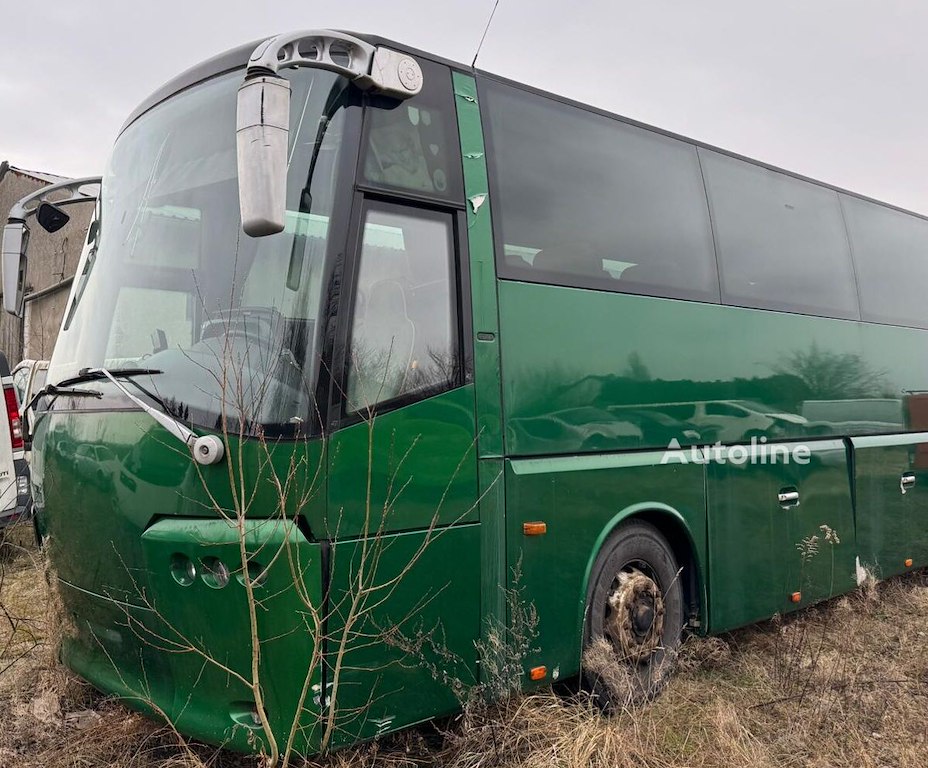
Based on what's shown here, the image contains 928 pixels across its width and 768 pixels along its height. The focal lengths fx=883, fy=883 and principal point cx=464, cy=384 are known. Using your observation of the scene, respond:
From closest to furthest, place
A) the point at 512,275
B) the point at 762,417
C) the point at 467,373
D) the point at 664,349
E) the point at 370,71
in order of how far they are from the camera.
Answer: the point at 370,71 → the point at 467,373 → the point at 512,275 → the point at 664,349 → the point at 762,417

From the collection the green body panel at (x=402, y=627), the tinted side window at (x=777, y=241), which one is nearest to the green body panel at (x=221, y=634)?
the green body panel at (x=402, y=627)

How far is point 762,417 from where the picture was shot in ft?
18.5

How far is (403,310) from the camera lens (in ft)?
12.2

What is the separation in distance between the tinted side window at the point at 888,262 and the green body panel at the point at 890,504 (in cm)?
104

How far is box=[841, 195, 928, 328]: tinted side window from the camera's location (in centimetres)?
708

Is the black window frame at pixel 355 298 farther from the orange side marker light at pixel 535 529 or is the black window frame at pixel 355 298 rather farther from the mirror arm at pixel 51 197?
the mirror arm at pixel 51 197

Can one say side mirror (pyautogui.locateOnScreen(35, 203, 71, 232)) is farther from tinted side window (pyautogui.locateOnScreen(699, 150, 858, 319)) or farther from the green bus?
tinted side window (pyautogui.locateOnScreen(699, 150, 858, 319))

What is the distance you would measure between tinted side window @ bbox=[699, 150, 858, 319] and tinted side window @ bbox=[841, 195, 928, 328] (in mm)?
229

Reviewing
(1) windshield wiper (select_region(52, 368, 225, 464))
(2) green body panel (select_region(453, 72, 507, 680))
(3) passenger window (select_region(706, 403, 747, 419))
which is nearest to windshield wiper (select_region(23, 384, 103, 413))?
(1) windshield wiper (select_region(52, 368, 225, 464))

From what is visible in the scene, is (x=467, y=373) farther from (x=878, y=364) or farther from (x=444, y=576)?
(x=878, y=364)

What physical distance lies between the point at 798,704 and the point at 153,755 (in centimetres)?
317

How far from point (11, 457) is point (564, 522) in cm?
573

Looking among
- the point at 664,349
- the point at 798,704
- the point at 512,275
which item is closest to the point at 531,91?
the point at 512,275

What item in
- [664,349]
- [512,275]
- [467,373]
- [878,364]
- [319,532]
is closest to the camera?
[319,532]
